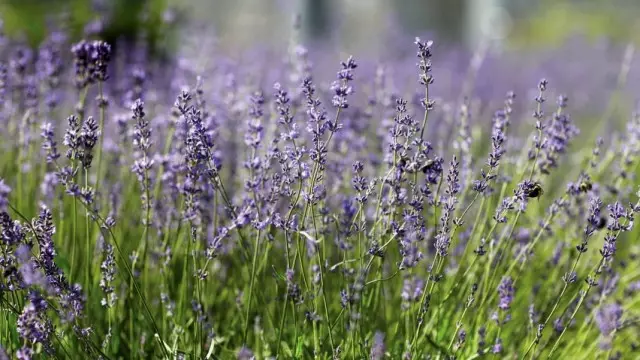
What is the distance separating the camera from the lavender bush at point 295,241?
1.84 metres

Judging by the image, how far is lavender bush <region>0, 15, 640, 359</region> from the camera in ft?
6.05

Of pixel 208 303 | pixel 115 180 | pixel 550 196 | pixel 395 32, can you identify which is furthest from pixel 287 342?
pixel 395 32

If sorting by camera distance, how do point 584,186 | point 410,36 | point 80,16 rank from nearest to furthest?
point 584,186 → point 410,36 → point 80,16

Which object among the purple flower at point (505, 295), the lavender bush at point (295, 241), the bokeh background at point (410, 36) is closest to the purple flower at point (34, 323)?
the lavender bush at point (295, 241)

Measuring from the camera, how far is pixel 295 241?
2479 millimetres

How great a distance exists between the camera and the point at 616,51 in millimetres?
6879

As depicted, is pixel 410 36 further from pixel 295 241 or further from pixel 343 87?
pixel 343 87

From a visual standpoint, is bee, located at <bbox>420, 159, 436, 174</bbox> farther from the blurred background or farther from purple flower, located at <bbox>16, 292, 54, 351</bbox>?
the blurred background

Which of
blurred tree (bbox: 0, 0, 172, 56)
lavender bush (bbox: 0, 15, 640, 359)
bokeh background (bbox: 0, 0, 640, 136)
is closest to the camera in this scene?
lavender bush (bbox: 0, 15, 640, 359)

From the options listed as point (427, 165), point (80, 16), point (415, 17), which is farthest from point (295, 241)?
point (415, 17)

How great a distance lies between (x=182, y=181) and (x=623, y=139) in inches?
82.2

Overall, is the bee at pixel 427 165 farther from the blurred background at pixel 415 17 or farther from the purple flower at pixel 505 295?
the blurred background at pixel 415 17

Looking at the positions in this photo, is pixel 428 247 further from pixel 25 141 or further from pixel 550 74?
pixel 550 74

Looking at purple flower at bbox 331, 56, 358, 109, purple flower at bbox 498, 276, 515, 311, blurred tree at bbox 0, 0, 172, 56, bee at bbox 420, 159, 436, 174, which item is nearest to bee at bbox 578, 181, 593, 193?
purple flower at bbox 498, 276, 515, 311
